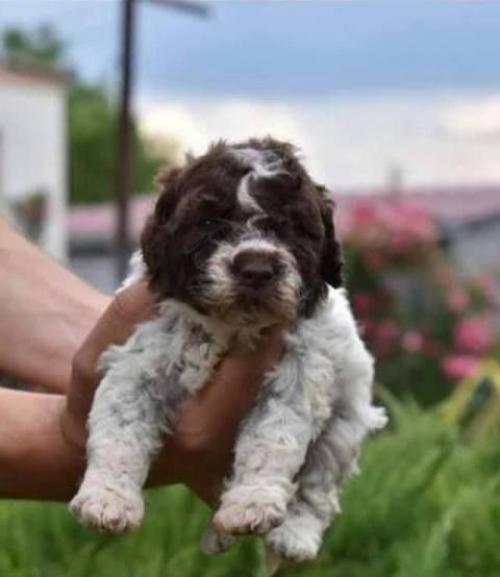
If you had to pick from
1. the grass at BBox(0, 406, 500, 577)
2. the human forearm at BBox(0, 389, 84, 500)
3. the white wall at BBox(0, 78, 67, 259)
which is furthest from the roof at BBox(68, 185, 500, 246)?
the human forearm at BBox(0, 389, 84, 500)

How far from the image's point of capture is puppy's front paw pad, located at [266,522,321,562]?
3.49 metres

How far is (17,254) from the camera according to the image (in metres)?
4.72

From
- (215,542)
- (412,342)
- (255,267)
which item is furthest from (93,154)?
(255,267)

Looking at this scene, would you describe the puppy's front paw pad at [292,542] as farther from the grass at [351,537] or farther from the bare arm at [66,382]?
the grass at [351,537]

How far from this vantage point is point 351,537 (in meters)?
5.04

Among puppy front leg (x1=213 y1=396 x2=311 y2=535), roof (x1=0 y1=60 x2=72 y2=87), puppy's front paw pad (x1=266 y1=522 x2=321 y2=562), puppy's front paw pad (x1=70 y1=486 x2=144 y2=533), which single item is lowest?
roof (x1=0 y1=60 x2=72 y2=87)

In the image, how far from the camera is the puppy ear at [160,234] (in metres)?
3.38

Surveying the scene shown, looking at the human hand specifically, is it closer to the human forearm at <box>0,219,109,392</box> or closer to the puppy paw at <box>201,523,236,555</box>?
the puppy paw at <box>201,523,236,555</box>

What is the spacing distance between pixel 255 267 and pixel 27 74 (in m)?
37.2

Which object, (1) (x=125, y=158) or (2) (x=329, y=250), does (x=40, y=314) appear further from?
(1) (x=125, y=158)

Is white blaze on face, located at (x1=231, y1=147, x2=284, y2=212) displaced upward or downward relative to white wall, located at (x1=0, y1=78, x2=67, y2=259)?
upward

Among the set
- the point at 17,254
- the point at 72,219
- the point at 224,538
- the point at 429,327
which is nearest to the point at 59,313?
the point at 17,254

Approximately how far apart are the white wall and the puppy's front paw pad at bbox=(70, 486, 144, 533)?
116 ft

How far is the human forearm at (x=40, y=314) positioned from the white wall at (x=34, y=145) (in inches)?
1332
